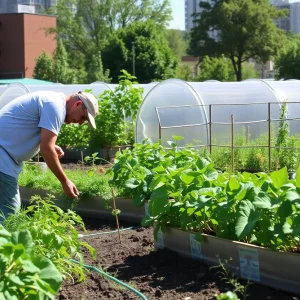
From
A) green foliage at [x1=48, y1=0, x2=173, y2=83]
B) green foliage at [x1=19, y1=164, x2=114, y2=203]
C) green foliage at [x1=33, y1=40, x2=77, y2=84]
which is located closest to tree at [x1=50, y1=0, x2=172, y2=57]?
green foliage at [x1=48, y1=0, x2=173, y2=83]

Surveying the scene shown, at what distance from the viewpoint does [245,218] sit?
4855 mm

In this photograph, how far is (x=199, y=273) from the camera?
5340 mm

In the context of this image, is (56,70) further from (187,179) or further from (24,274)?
(24,274)

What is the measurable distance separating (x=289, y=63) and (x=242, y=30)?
41.9 feet

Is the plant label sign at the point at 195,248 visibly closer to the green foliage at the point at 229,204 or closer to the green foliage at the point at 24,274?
the green foliage at the point at 229,204

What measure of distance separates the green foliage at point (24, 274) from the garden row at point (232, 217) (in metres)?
1.73

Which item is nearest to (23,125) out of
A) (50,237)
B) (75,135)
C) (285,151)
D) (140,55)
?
(50,237)

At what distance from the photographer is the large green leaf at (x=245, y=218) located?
4.79m

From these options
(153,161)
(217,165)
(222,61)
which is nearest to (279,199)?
(153,161)

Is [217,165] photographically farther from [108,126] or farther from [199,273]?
[199,273]

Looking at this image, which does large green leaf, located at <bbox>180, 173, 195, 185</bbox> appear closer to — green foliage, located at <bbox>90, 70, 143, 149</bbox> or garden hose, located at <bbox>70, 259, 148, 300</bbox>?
garden hose, located at <bbox>70, 259, 148, 300</bbox>

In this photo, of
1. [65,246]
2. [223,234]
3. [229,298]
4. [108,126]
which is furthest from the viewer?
[108,126]

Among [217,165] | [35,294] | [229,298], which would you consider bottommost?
[217,165]

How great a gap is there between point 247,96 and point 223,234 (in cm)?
1077
